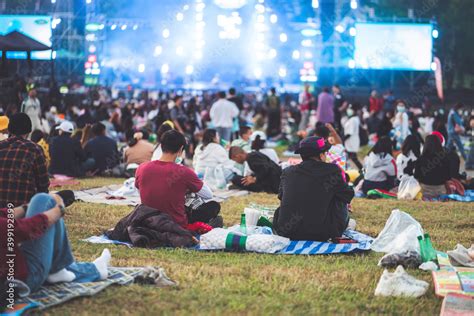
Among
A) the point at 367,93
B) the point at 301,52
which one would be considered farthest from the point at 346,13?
the point at 301,52

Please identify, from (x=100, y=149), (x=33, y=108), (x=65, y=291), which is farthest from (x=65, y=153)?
(x=65, y=291)

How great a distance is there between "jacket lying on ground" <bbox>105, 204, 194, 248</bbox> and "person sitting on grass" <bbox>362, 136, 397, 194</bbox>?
19.2ft

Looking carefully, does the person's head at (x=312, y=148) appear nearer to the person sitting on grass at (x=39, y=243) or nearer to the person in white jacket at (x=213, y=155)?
the person sitting on grass at (x=39, y=243)

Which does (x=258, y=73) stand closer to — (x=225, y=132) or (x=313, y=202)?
(x=225, y=132)

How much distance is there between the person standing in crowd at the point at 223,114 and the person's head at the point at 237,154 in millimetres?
6888

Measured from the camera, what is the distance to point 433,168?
44.9ft

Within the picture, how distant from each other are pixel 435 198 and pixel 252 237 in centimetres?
614

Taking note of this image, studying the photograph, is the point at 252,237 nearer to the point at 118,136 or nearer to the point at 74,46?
the point at 118,136

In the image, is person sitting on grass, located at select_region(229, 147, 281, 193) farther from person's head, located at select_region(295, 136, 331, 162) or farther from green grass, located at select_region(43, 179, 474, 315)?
person's head, located at select_region(295, 136, 331, 162)

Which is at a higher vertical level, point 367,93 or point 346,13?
point 346,13

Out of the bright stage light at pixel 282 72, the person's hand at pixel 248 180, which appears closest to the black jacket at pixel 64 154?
the person's hand at pixel 248 180

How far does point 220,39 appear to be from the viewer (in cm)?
6144

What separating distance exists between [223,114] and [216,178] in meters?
7.25

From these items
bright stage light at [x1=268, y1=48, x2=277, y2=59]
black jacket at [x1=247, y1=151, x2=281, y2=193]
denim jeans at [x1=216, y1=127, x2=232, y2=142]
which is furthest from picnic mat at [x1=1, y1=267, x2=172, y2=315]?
bright stage light at [x1=268, y1=48, x2=277, y2=59]
